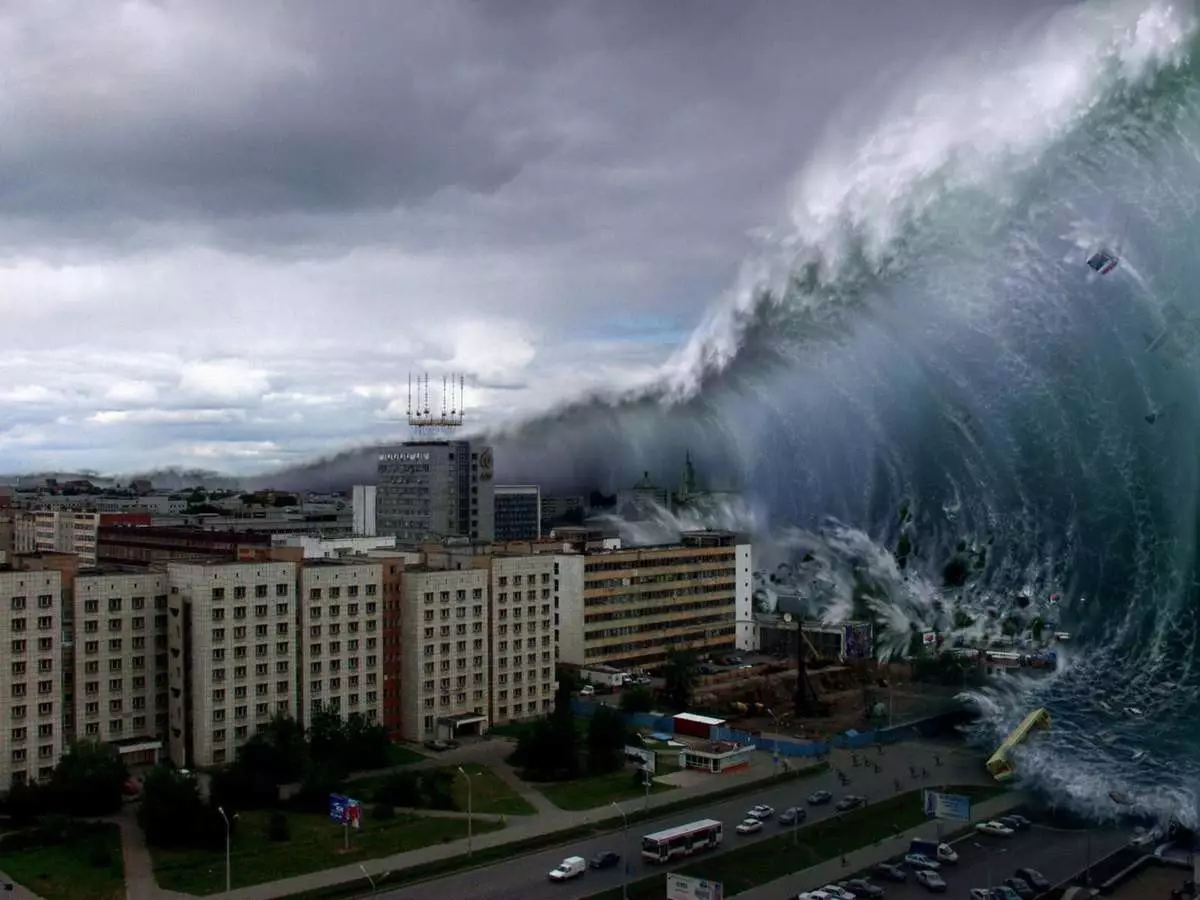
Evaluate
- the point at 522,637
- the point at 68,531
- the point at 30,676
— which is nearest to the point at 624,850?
the point at 522,637

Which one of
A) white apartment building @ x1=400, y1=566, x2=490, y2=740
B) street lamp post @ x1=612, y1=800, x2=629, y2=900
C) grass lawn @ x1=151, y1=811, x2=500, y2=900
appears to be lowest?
street lamp post @ x1=612, y1=800, x2=629, y2=900

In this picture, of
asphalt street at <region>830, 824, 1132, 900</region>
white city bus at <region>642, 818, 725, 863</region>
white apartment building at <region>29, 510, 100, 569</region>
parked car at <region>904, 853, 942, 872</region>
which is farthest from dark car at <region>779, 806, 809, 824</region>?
white apartment building at <region>29, 510, 100, 569</region>

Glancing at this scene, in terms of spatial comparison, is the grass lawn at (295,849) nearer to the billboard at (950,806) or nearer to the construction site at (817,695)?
the billboard at (950,806)

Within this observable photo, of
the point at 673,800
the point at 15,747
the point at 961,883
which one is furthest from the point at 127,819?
the point at 961,883

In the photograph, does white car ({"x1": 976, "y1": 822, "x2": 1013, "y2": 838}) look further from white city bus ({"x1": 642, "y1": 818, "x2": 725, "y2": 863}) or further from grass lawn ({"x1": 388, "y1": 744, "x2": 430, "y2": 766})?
grass lawn ({"x1": 388, "y1": 744, "x2": 430, "y2": 766})

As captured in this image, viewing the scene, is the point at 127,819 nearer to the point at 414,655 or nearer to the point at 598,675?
the point at 414,655
